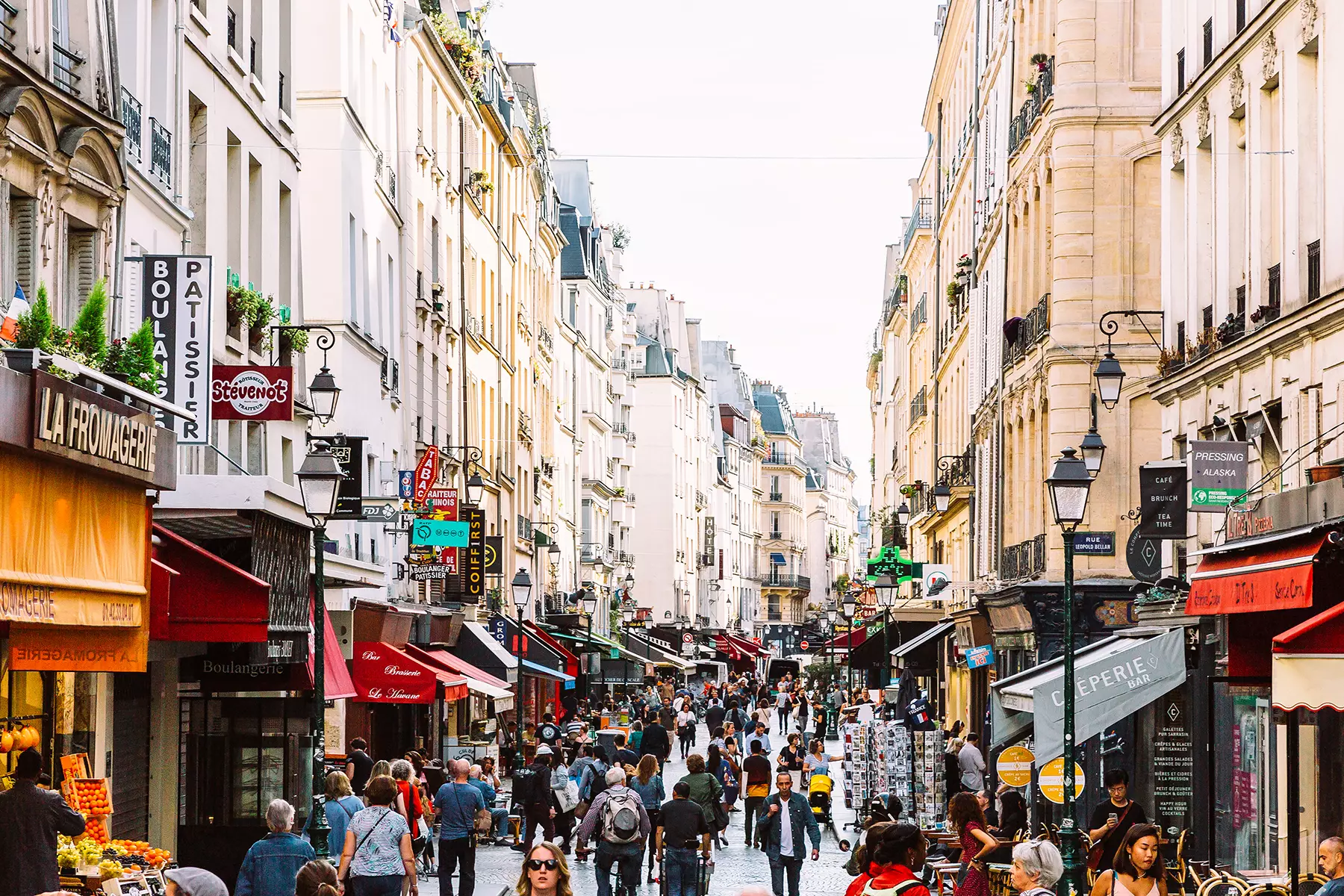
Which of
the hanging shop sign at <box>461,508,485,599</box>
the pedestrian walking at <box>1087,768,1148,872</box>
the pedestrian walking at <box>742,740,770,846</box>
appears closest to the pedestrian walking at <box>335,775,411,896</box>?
the pedestrian walking at <box>1087,768,1148,872</box>

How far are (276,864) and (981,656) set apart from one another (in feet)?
79.0

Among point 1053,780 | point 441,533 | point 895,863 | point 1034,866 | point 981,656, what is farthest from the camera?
point 981,656

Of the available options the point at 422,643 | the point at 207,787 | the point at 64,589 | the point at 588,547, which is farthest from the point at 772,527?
the point at 64,589

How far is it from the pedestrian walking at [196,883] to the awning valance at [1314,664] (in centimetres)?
699

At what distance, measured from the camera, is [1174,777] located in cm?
2250

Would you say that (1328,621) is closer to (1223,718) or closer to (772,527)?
(1223,718)

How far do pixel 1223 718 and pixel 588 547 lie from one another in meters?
54.7

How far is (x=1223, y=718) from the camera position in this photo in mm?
20656

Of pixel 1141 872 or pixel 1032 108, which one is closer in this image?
pixel 1141 872

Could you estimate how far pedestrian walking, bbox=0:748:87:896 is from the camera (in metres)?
12.5

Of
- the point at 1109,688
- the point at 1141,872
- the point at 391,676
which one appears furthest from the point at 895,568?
the point at 1141,872

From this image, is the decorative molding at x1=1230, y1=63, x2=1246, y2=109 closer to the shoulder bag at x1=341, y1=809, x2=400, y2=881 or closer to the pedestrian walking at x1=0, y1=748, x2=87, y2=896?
the shoulder bag at x1=341, y1=809, x2=400, y2=881

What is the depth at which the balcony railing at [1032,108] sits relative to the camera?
31.8 meters

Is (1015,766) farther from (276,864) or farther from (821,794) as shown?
(276,864)
